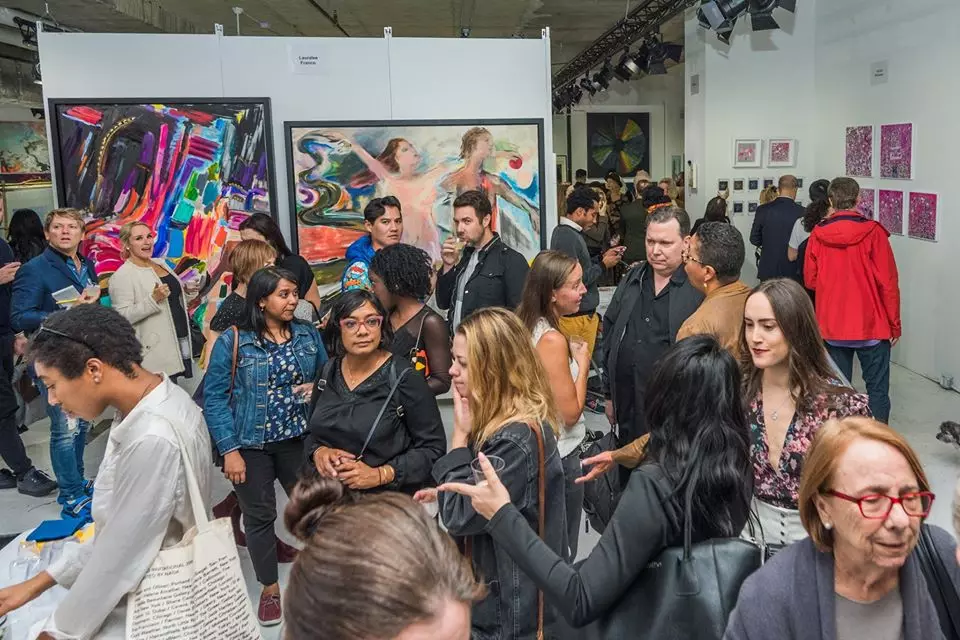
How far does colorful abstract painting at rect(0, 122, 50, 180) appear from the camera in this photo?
12617 millimetres

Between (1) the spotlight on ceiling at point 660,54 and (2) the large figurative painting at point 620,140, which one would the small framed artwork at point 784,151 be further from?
(2) the large figurative painting at point 620,140

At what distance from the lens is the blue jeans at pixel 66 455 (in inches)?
179

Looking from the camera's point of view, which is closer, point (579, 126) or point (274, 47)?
point (274, 47)

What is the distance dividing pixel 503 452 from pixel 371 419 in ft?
2.84

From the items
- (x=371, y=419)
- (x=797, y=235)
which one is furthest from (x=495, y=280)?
(x=797, y=235)

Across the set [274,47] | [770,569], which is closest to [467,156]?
[274,47]

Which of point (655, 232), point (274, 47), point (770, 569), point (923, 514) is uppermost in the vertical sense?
point (274, 47)

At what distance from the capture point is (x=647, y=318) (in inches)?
141

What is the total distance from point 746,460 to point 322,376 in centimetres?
165

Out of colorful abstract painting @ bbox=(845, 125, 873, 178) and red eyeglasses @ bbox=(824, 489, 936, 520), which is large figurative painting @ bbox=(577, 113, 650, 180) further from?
red eyeglasses @ bbox=(824, 489, 936, 520)

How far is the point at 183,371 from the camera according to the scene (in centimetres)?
532

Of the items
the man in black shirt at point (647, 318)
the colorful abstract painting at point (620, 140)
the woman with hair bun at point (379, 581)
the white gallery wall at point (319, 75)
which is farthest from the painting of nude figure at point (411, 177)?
the colorful abstract painting at point (620, 140)

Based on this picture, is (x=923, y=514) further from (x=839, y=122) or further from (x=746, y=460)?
(x=839, y=122)

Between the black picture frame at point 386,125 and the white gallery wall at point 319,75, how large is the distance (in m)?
0.05
